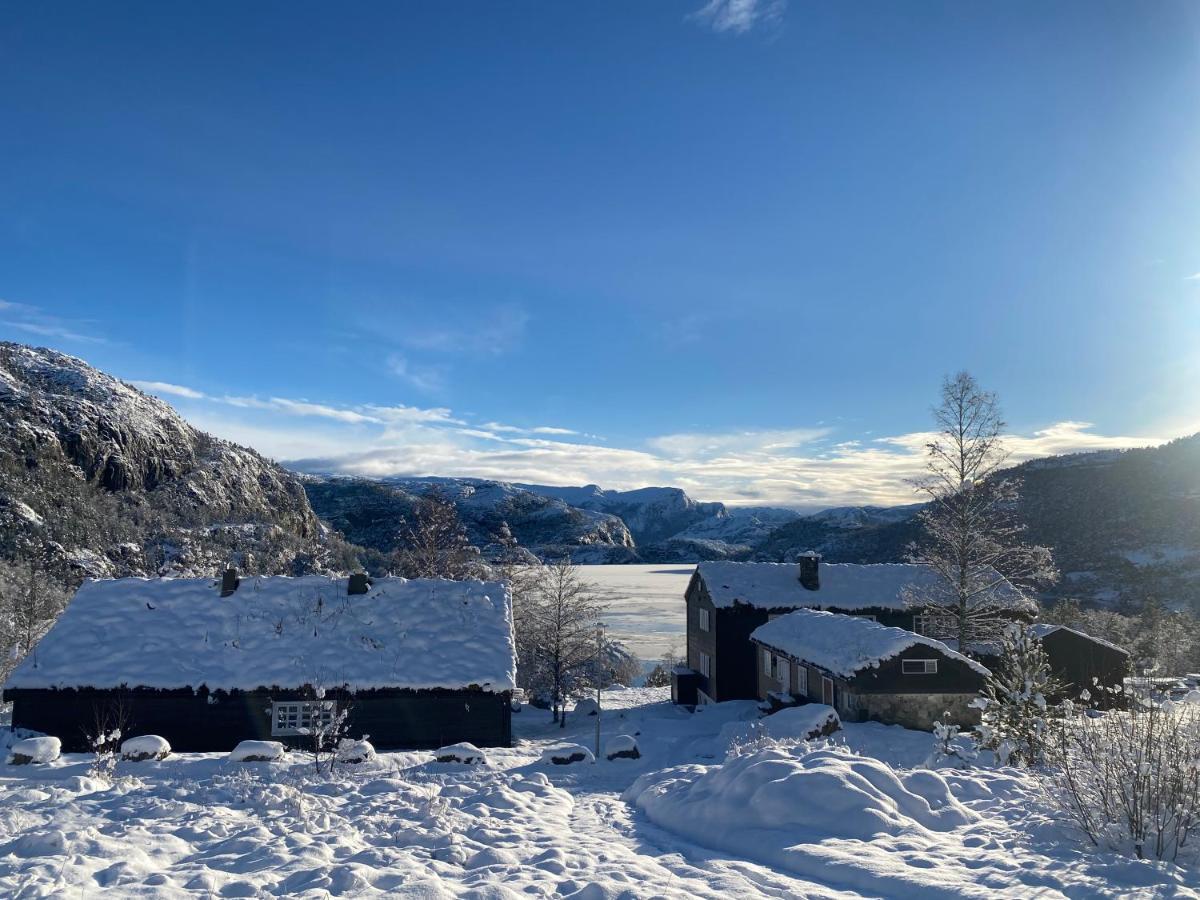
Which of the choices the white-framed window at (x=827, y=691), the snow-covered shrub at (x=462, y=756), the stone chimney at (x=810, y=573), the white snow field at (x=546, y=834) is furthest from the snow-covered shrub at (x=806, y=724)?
the stone chimney at (x=810, y=573)

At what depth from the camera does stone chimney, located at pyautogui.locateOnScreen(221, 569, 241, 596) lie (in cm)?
2762

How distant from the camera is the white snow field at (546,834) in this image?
8125mm

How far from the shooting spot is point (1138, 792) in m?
8.48

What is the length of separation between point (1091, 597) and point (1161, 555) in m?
15.6

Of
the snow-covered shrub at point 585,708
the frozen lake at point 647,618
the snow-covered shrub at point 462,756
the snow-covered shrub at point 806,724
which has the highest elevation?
the snow-covered shrub at point 462,756

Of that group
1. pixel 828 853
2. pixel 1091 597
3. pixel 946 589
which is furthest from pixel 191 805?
pixel 1091 597

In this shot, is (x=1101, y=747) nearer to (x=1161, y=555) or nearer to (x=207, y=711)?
(x=207, y=711)

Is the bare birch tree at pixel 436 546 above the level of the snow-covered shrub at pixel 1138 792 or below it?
above

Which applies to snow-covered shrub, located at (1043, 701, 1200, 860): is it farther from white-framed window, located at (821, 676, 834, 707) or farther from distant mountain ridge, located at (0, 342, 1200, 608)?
distant mountain ridge, located at (0, 342, 1200, 608)

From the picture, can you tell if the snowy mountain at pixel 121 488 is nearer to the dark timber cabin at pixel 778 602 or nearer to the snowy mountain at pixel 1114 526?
the dark timber cabin at pixel 778 602

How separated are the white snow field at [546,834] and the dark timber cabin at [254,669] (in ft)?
29.1

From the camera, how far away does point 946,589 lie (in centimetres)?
3250

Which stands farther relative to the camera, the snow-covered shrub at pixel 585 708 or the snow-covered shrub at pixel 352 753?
the snow-covered shrub at pixel 585 708

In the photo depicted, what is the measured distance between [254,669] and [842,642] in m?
22.9
